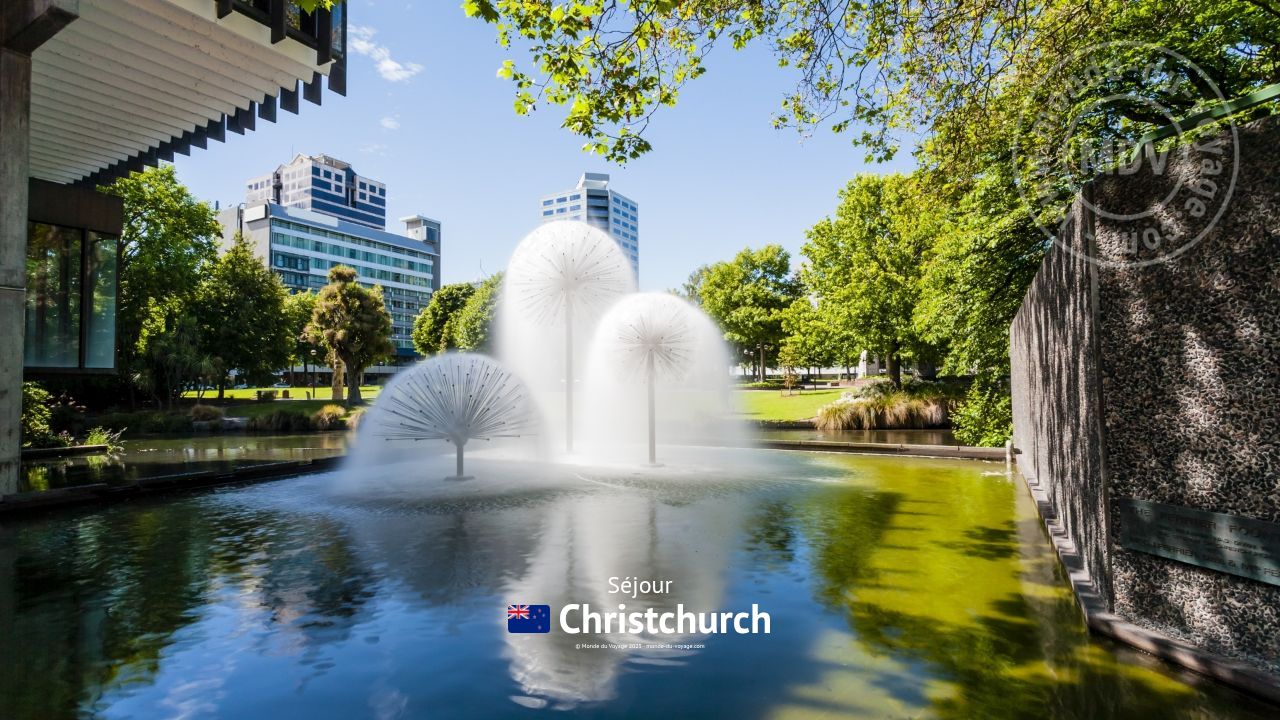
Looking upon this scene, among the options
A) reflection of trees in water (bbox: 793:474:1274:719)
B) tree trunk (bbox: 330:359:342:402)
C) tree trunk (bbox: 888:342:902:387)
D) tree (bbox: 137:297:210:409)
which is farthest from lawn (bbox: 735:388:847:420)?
tree (bbox: 137:297:210:409)

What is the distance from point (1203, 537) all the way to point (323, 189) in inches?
6580

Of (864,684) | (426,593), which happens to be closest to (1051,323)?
(864,684)

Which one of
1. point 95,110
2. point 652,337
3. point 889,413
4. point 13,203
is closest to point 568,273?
point 652,337

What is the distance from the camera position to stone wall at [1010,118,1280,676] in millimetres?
4273

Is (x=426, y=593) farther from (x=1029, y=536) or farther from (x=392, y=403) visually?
(x=392, y=403)

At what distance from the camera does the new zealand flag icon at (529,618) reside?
5816mm

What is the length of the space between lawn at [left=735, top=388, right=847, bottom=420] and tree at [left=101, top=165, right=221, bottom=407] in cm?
3573

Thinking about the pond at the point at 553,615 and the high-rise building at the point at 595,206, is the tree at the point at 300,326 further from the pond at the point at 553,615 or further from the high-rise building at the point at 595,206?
the high-rise building at the point at 595,206

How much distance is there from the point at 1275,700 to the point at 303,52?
20.7 m

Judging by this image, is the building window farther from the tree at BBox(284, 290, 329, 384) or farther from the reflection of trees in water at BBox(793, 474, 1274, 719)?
the tree at BBox(284, 290, 329, 384)

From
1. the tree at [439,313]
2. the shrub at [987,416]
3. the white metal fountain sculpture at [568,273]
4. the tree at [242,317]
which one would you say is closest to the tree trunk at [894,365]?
the shrub at [987,416]

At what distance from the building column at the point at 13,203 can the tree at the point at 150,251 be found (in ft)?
96.8

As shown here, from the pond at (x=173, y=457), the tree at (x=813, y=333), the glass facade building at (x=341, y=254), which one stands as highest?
the glass facade building at (x=341, y=254)

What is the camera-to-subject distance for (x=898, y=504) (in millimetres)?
11297
